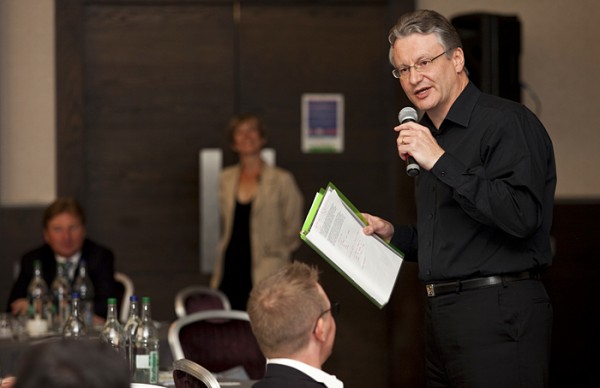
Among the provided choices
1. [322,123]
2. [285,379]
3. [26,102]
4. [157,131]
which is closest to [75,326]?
[285,379]

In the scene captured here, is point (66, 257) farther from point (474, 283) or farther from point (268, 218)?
point (474, 283)

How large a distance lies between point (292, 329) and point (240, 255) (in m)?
4.28

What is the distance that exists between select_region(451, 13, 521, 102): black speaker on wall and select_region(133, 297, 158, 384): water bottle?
3.09 m

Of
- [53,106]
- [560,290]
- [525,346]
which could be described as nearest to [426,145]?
[525,346]

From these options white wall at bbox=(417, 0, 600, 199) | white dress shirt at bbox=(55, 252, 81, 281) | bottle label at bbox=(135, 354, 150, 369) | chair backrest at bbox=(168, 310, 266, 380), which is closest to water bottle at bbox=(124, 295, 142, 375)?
bottle label at bbox=(135, 354, 150, 369)

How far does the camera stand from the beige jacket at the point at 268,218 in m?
6.78

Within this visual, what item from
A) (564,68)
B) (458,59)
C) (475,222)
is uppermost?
(564,68)

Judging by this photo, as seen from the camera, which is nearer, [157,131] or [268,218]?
[268,218]

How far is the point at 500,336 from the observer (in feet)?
9.96

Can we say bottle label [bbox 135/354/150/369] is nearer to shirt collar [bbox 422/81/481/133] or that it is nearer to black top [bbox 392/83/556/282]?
black top [bbox 392/83/556/282]

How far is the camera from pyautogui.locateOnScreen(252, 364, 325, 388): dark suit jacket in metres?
2.46

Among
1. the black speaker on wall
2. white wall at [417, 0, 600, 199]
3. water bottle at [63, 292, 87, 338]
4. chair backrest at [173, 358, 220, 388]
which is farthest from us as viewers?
white wall at [417, 0, 600, 199]

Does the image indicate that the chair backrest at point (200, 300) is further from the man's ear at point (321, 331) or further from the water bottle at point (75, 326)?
the man's ear at point (321, 331)

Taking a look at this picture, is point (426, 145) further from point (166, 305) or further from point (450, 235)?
point (166, 305)
